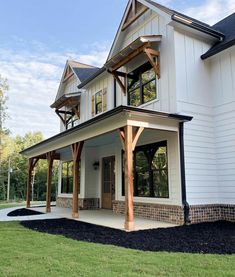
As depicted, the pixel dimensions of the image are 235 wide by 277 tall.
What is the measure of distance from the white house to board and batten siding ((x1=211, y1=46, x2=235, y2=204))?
3 centimetres

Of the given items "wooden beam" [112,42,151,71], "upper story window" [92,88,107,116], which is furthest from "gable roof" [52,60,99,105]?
"wooden beam" [112,42,151,71]

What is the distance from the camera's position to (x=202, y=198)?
27.6 ft

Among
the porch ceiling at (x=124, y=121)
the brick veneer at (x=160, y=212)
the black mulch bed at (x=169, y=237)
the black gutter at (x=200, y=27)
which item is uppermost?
the black gutter at (x=200, y=27)

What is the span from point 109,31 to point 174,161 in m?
8.94

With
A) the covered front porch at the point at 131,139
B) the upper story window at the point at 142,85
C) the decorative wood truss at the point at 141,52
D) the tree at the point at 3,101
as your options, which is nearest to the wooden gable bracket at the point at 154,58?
the decorative wood truss at the point at 141,52

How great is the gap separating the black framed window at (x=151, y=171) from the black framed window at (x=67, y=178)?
6.29 m

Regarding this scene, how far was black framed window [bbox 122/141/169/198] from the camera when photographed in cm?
891

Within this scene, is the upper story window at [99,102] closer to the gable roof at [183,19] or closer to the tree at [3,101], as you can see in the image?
the gable roof at [183,19]

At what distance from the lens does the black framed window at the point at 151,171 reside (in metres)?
8.91

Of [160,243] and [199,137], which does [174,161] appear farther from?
[160,243]

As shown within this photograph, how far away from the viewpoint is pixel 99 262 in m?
4.15

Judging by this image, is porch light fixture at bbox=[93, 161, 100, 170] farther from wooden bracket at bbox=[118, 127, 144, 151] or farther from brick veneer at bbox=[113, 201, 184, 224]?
wooden bracket at bbox=[118, 127, 144, 151]

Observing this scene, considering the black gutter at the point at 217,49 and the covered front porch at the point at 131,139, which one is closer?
the covered front porch at the point at 131,139

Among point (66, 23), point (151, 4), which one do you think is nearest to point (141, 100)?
point (151, 4)
